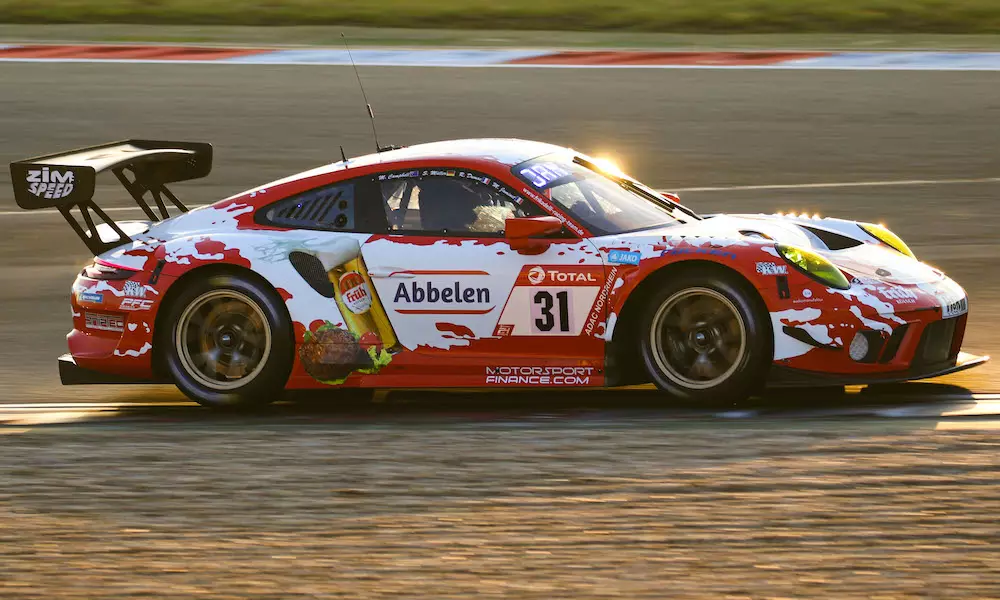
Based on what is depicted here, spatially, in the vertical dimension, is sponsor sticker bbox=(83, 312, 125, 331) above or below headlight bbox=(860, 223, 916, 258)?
below

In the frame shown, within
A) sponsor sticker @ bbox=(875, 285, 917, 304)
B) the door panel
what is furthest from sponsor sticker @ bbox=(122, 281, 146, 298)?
sponsor sticker @ bbox=(875, 285, 917, 304)

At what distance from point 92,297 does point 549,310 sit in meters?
2.31

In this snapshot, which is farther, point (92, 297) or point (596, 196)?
point (92, 297)

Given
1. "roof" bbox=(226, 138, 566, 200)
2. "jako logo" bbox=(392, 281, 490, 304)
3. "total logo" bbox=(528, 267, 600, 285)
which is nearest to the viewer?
"total logo" bbox=(528, 267, 600, 285)

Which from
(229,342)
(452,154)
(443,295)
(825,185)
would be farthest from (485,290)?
(825,185)

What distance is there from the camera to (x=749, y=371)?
6.55 metres

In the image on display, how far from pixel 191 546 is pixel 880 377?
3.12 meters

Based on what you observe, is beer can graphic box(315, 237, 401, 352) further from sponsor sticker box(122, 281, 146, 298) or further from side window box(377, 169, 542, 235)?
sponsor sticker box(122, 281, 146, 298)

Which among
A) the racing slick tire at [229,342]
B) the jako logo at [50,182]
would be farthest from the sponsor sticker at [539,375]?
the jako logo at [50,182]

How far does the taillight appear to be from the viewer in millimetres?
7275

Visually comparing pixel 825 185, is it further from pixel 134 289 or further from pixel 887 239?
pixel 134 289

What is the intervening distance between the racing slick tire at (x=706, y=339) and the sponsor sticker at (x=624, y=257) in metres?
0.17

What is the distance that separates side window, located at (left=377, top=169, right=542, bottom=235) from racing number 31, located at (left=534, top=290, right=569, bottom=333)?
39 cm

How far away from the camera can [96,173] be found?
7.29 metres
